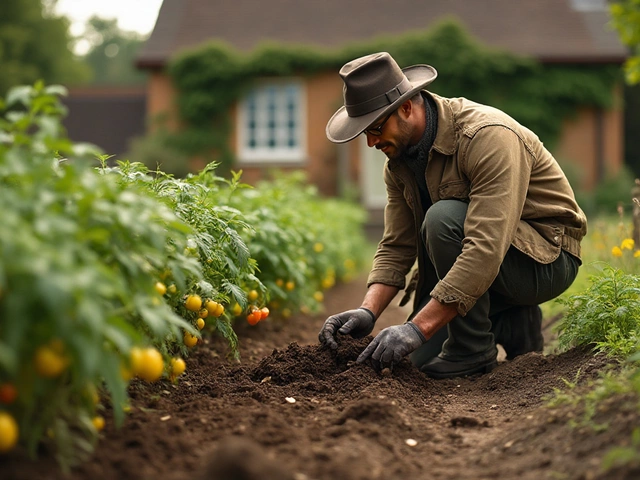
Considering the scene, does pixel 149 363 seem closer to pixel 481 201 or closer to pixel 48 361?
pixel 48 361

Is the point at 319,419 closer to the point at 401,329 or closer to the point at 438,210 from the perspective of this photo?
the point at 401,329

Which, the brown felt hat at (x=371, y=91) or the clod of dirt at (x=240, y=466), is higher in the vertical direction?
the brown felt hat at (x=371, y=91)

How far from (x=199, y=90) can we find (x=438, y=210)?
1481 centimetres

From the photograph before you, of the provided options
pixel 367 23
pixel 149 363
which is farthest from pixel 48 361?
pixel 367 23

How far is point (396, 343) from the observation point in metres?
3.31

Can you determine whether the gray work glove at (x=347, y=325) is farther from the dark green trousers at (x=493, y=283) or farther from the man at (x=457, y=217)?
the dark green trousers at (x=493, y=283)

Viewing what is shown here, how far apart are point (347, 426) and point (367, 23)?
56.0ft

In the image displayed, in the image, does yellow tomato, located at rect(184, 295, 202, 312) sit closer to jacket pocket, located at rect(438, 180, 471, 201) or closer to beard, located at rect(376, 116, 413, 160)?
beard, located at rect(376, 116, 413, 160)

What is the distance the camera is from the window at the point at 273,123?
59.6ft

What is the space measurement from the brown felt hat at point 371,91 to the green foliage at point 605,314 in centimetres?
126

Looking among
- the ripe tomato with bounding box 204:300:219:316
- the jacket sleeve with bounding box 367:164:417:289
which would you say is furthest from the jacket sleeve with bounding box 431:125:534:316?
the ripe tomato with bounding box 204:300:219:316

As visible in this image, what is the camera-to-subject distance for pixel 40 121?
2117mm

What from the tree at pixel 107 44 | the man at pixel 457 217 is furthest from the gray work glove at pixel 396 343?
the tree at pixel 107 44

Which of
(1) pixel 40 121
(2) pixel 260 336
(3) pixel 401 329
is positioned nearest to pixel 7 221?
(1) pixel 40 121
